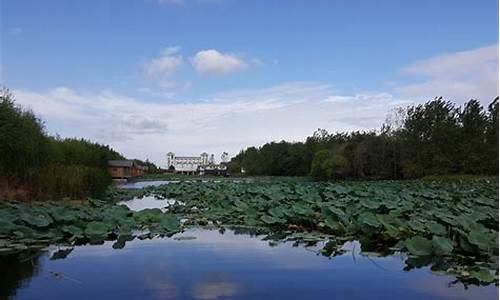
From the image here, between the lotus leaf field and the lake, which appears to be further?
the lotus leaf field

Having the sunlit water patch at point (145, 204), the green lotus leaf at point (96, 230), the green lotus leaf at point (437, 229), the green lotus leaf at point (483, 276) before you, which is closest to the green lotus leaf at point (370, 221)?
the green lotus leaf at point (437, 229)

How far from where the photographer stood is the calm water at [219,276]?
5133 millimetres

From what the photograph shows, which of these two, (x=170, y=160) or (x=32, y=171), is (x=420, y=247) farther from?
(x=170, y=160)

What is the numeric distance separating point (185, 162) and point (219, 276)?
115m

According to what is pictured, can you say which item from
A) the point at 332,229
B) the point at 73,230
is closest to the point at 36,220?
the point at 73,230

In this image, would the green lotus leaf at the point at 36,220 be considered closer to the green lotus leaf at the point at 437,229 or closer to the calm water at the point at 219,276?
the calm water at the point at 219,276

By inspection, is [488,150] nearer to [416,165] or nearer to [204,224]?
[416,165]

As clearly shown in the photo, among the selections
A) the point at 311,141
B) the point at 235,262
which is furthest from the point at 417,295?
the point at 311,141

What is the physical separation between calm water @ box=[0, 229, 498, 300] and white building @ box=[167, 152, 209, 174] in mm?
104875

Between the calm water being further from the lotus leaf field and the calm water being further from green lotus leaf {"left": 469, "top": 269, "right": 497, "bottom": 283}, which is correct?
the lotus leaf field

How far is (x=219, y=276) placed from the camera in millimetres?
5965

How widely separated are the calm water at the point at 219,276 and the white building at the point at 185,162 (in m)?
105

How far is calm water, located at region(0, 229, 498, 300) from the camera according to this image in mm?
5133

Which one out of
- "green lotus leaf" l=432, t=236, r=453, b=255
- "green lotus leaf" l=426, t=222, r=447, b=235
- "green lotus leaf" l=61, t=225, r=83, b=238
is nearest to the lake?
"green lotus leaf" l=432, t=236, r=453, b=255
